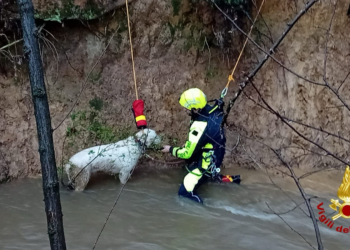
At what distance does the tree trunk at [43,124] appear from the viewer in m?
1.90

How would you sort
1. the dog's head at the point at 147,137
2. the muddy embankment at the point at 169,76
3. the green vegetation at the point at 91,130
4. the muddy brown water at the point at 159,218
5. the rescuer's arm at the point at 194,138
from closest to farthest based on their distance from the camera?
the muddy brown water at the point at 159,218, the rescuer's arm at the point at 194,138, the dog's head at the point at 147,137, the muddy embankment at the point at 169,76, the green vegetation at the point at 91,130

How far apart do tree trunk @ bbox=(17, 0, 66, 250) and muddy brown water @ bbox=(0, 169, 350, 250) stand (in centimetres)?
167

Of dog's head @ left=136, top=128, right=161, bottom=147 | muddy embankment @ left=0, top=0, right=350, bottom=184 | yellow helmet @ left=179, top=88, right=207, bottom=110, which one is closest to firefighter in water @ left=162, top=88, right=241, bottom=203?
yellow helmet @ left=179, top=88, right=207, bottom=110

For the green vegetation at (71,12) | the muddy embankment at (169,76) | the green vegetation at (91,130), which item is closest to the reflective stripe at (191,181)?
the muddy embankment at (169,76)

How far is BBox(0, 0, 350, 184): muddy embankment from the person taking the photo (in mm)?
4945

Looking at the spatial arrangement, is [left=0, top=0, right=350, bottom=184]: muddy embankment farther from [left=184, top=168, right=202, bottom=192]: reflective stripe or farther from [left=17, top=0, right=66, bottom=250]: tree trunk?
[left=17, top=0, right=66, bottom=250]: tree trunk

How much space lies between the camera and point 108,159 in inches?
179

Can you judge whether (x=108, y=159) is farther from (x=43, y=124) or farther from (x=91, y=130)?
(x=43, y=124)

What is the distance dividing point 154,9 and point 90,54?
1.15 metres

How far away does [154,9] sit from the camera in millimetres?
5473

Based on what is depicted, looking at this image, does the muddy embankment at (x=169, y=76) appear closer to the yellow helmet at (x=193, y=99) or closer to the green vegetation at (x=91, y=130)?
the green vegetation at (x=91, y=130)

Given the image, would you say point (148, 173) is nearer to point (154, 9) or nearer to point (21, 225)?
point (21, 225)

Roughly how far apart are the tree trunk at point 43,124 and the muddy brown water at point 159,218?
1.67 meters

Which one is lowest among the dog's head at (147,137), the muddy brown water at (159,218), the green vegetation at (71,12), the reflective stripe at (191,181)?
the muddy brown water at (159,218)
